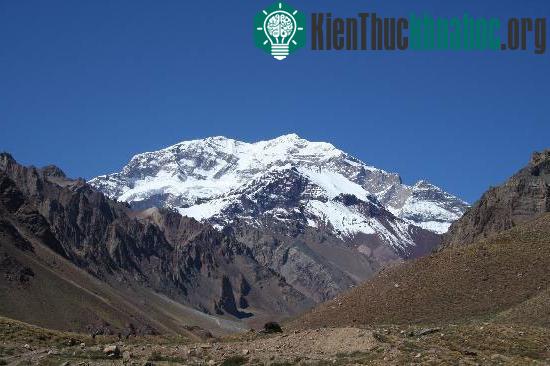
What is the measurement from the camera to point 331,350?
1847 inches

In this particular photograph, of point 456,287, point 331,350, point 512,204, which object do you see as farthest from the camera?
point 512,204

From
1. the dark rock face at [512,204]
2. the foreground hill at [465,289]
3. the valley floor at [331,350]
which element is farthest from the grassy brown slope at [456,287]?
the dark rock face at [512,204]

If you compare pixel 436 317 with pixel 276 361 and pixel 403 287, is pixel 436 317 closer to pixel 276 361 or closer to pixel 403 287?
pixel 403 287

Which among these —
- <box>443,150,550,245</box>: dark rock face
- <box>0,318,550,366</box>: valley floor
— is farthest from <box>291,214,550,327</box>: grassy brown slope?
<box>443,150,550,245</box>: dark rock face

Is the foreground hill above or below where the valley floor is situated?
above

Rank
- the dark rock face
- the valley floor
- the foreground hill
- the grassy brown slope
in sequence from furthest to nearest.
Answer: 1. the dark rock face
2. the grassy brown slope
3. the foreground hill
4. the valley floor

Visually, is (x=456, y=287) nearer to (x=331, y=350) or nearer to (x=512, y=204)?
(x=331, y=350)

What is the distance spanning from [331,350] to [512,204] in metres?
124

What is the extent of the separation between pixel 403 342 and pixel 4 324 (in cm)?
2846

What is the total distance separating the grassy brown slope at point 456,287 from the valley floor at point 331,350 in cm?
2112

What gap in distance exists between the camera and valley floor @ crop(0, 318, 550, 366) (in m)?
43.5

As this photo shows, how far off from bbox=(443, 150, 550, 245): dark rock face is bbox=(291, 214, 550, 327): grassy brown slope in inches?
2192

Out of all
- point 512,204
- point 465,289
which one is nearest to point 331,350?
point 465,289

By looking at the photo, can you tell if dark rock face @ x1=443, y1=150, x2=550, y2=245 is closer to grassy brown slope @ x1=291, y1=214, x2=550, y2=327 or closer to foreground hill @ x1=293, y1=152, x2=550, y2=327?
foreground hill @ x1=293, y1=152, x2=550, y2=327
